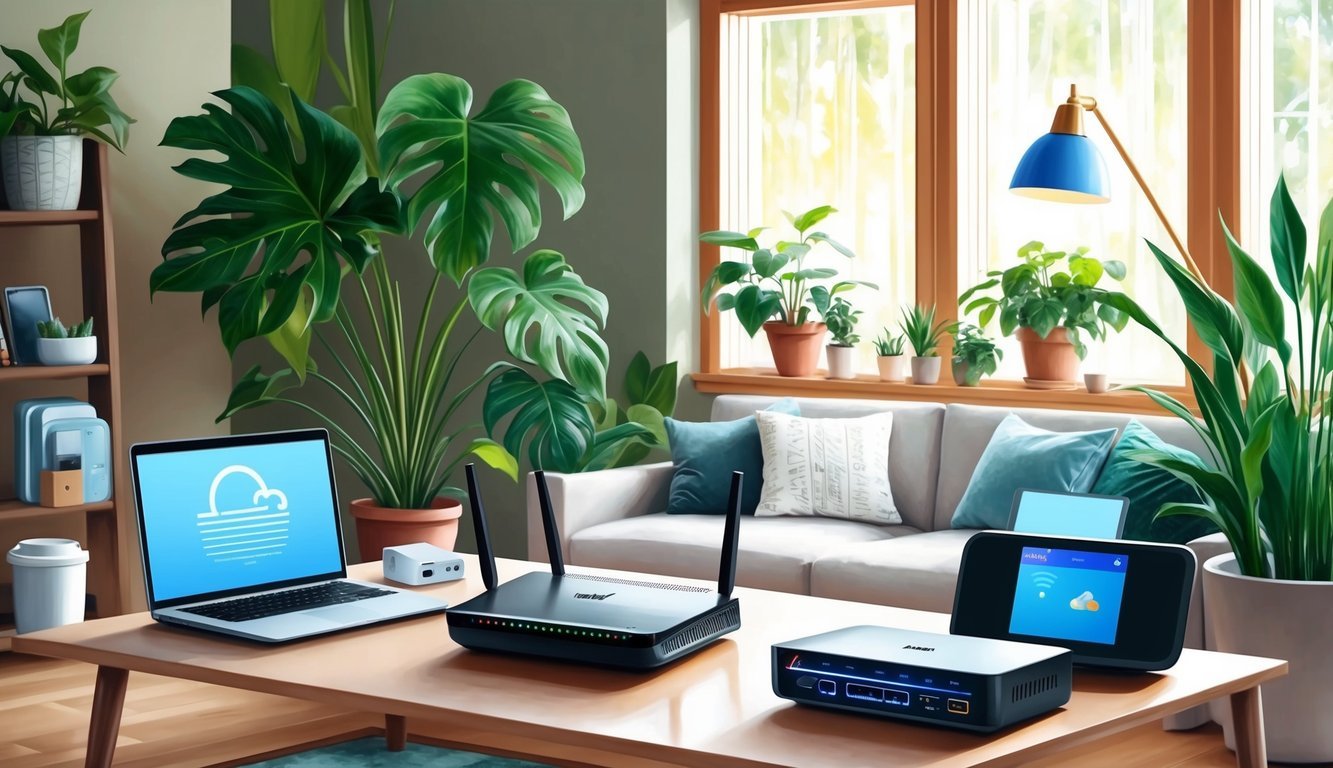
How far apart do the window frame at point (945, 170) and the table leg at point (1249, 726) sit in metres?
2.53

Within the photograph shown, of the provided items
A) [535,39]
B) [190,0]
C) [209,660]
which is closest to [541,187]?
[535,39]

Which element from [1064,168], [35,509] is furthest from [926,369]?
[35,509]

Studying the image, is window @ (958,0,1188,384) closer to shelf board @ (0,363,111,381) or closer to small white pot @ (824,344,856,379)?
small white pot @ (824,344,856,379)

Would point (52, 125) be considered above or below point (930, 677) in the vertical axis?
above

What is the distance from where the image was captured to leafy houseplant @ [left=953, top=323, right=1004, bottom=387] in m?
4.75

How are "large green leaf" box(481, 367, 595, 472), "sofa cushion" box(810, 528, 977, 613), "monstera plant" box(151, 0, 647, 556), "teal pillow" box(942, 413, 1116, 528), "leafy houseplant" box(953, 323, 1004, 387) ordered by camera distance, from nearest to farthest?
"sofa cushion" box(810, 528, 977, 613), "teal pillow" box(942, 413, 1116, 528), "monstera plant" box(151, 0, 647, 556), "large green leaf" box(481, 367, 595, 472), "leafy houseplant" box(953, 323, 1004, 387)

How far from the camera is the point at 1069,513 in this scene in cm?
371

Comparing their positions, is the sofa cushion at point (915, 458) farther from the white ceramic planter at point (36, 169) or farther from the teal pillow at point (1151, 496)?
the white ceramic planter at point (36, 169)

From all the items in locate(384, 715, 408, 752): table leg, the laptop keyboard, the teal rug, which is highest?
the laptop keyboard

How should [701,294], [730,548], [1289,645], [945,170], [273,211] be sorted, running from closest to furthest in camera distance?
[730,548] → [1289,645] → [273,211] → [945,170] → [701,294]

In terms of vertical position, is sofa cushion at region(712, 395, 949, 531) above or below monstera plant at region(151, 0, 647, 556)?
below

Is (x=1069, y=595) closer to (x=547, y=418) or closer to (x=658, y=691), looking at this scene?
(x=658, y=691)

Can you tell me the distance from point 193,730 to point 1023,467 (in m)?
2.23

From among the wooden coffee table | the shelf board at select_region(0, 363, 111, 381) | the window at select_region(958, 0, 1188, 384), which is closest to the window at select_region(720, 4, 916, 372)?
the window at select_region(958, 0, 1188, 384)
